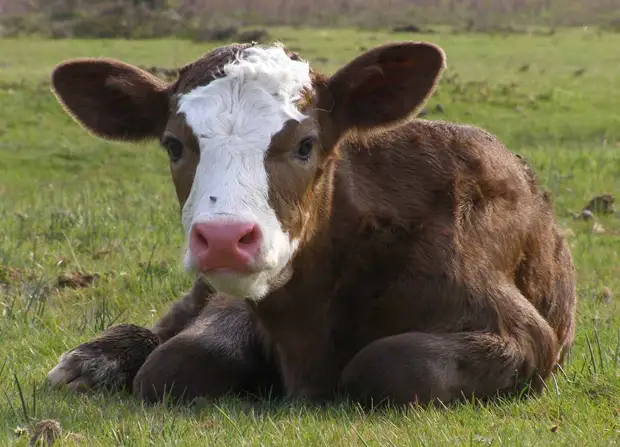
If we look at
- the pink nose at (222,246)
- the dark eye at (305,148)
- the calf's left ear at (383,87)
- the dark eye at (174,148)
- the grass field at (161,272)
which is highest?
the calf's left ear at (383,87)

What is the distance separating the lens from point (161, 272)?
31.3 ft

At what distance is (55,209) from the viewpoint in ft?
41.5

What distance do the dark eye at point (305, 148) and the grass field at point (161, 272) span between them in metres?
1.18

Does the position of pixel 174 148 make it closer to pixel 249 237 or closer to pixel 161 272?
pixel 249 237

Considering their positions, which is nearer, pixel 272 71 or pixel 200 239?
pixel 200 239

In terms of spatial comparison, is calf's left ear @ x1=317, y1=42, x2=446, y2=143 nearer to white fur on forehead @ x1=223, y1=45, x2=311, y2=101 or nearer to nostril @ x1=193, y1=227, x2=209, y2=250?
white fur on forehead @ x1=223, y1=45, x2=311, y2=101

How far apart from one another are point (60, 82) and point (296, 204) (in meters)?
1.61

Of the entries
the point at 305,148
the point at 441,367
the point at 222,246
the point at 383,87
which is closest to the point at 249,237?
the point at 222,246

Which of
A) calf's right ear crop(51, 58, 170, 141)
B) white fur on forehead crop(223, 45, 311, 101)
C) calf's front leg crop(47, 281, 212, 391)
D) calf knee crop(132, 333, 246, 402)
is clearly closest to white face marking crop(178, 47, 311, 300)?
white fur on forehead crop(223, 45, 311, 101)

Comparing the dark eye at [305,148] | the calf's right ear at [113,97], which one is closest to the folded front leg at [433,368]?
the dark eye at [305,148]

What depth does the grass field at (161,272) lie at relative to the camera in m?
5.12

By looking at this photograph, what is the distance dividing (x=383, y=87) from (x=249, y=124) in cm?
99

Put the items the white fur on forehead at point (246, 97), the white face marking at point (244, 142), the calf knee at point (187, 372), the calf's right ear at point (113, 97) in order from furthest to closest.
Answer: the calf's right ear at point (113, 97) → the calf knee at point (187, 372) → the white fur on forehead at point (246, 97) → the white face marking at point (244, 142)

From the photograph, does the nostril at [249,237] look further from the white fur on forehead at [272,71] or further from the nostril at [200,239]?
the white fur on forehead at [272,71]
